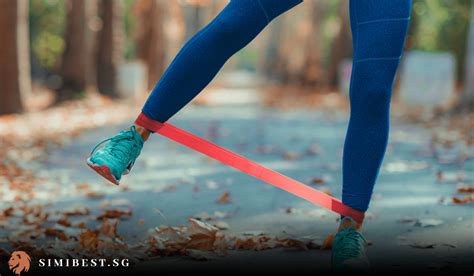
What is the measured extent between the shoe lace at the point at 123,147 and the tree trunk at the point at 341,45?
22.6m

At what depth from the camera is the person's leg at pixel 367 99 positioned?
2.58 meters

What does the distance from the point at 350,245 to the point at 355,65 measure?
62 centimetres

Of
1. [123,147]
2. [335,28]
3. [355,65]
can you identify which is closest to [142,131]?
[123,147]

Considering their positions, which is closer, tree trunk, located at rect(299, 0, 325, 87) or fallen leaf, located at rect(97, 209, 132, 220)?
fallen leaf, located at rect(97, 209, 132, 220)

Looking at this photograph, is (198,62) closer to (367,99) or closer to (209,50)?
(209,50)

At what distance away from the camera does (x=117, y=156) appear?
8.41 ft

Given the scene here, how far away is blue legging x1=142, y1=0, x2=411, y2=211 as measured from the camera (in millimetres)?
2584

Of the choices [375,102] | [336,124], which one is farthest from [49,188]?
[336,124]

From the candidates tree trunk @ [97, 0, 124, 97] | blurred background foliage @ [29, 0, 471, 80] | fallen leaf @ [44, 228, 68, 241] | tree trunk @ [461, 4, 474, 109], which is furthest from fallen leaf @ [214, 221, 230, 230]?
blurred background foliage @ [29, 0, 471, 80]

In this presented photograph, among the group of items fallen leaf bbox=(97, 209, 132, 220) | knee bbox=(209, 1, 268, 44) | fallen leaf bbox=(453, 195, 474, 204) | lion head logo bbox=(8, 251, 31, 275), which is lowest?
lion head logo bbox=(8, 251, 31, 275)

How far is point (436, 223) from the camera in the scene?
3.68 metres

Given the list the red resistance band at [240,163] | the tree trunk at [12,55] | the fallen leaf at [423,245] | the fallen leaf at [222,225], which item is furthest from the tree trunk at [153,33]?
the red resistance band at [240,163]

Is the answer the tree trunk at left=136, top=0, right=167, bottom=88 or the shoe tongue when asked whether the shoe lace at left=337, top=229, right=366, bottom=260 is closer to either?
the shoe tongue

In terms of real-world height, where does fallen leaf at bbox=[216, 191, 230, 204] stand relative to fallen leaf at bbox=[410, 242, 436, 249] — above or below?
above
